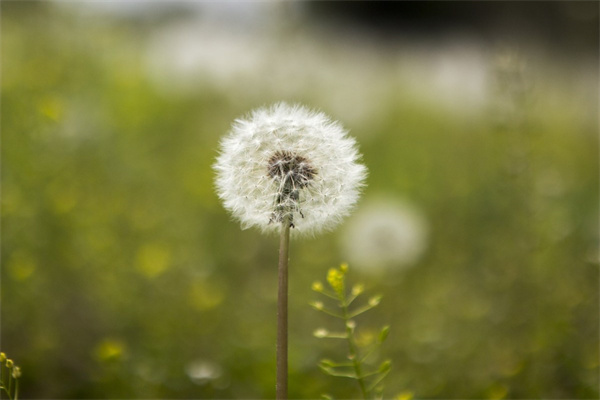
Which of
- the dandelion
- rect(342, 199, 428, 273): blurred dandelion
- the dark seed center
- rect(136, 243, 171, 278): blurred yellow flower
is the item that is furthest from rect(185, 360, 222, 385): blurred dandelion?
rect(342, 199, 428, 273): blurred dandelion

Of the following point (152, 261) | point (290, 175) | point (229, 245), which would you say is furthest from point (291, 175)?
point (229, 245)

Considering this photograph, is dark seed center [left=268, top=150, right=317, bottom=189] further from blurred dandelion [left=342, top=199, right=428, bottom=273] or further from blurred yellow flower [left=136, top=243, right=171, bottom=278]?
blurred dandelion [left=342, top=199, right=428, bottom=273]

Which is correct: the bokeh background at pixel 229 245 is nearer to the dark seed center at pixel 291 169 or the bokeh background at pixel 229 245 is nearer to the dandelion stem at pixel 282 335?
the dandelion stem at pixel 282 335

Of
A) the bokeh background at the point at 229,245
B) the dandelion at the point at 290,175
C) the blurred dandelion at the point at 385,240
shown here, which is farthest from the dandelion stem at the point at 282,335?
the blurred dandelion at the point at 385,240

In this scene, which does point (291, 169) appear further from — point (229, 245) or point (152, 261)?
point (229, 245)

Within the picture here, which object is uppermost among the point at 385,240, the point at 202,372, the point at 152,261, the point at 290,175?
the point at 385,240

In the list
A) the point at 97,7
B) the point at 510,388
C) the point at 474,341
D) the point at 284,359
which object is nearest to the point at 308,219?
the point at 284,359

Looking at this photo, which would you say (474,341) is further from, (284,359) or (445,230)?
(284,359)
